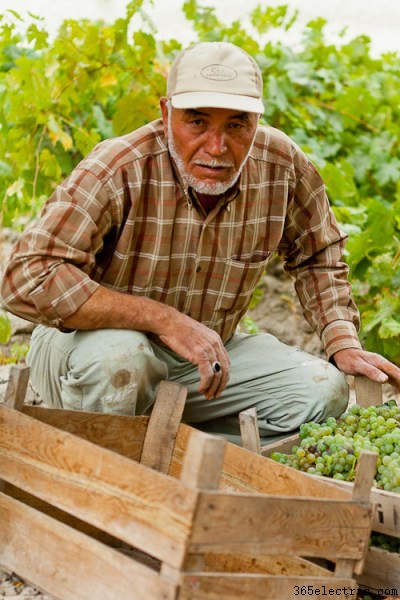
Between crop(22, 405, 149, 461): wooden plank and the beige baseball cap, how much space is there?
3.31 ft

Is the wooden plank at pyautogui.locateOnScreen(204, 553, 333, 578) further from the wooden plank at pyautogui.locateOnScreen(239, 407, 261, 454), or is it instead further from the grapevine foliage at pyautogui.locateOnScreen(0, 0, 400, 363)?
the grapevine foliage at pyautogui.locateOnScreen(0, 0, 400, 363)

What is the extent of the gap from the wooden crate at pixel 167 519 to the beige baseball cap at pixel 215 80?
3.43 feet

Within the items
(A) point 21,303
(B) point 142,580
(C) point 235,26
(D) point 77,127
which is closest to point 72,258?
(A) point 21,303

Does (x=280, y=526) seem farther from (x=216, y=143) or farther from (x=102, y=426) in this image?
(x=216, y=143)

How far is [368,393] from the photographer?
335 centimetres

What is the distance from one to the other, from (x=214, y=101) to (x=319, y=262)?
91 cm

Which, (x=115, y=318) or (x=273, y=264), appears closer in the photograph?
(x=115, y=318)

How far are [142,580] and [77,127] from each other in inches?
126

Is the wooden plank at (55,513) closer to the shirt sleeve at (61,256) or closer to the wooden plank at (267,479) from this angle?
the wooden plank at (267,479)

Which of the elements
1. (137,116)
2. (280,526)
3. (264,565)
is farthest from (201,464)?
(137,116)

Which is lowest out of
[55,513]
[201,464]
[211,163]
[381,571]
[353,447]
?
[55,513]

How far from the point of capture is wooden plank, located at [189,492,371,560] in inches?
83.4

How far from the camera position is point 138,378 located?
10.1 ft

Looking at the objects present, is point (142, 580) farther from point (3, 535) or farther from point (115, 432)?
point (115, 432)
